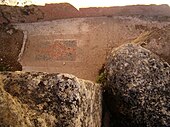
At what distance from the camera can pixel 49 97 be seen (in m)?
3.94

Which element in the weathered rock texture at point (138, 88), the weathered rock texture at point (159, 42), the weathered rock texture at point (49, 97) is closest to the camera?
the weathered rock texture at point (49, 97)

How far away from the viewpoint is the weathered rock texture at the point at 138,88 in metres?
4.77

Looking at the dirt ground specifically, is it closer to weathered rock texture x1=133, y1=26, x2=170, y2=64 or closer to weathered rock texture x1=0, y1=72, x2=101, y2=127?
weathered rock texture x1=133, y1=26, x2=170, y2=64

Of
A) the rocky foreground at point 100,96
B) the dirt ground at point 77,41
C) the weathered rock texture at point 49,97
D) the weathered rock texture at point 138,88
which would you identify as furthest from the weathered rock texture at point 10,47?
the weathered rock texture at point 49,97

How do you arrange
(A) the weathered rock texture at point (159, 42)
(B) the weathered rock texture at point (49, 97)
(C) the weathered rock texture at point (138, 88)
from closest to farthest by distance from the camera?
(B) the weathered rock texture at point (49, 97)
(C) the weathered rock texture at point (138, 88)
(A) the weathered rock texture at point (159, 42)

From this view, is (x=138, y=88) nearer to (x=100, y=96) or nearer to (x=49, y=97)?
(x=100, y=96)

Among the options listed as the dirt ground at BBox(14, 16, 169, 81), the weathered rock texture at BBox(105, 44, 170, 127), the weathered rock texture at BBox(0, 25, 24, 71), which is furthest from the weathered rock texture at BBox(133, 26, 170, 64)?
the weathered rock texture at BBox(0, 25, 24, 71)

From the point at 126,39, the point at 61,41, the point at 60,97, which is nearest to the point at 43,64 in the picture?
the point at 61,41

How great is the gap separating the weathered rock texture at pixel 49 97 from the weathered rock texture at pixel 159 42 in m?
1.64

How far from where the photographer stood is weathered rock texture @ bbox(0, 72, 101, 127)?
148 inches

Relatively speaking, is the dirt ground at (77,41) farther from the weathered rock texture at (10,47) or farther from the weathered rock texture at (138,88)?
the weathered rock texture at (138,88)

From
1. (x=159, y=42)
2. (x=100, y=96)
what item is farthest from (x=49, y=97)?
(x=159, y=42)

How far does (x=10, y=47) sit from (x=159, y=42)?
2322mm

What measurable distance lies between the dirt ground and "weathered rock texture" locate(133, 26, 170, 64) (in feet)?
2.07
